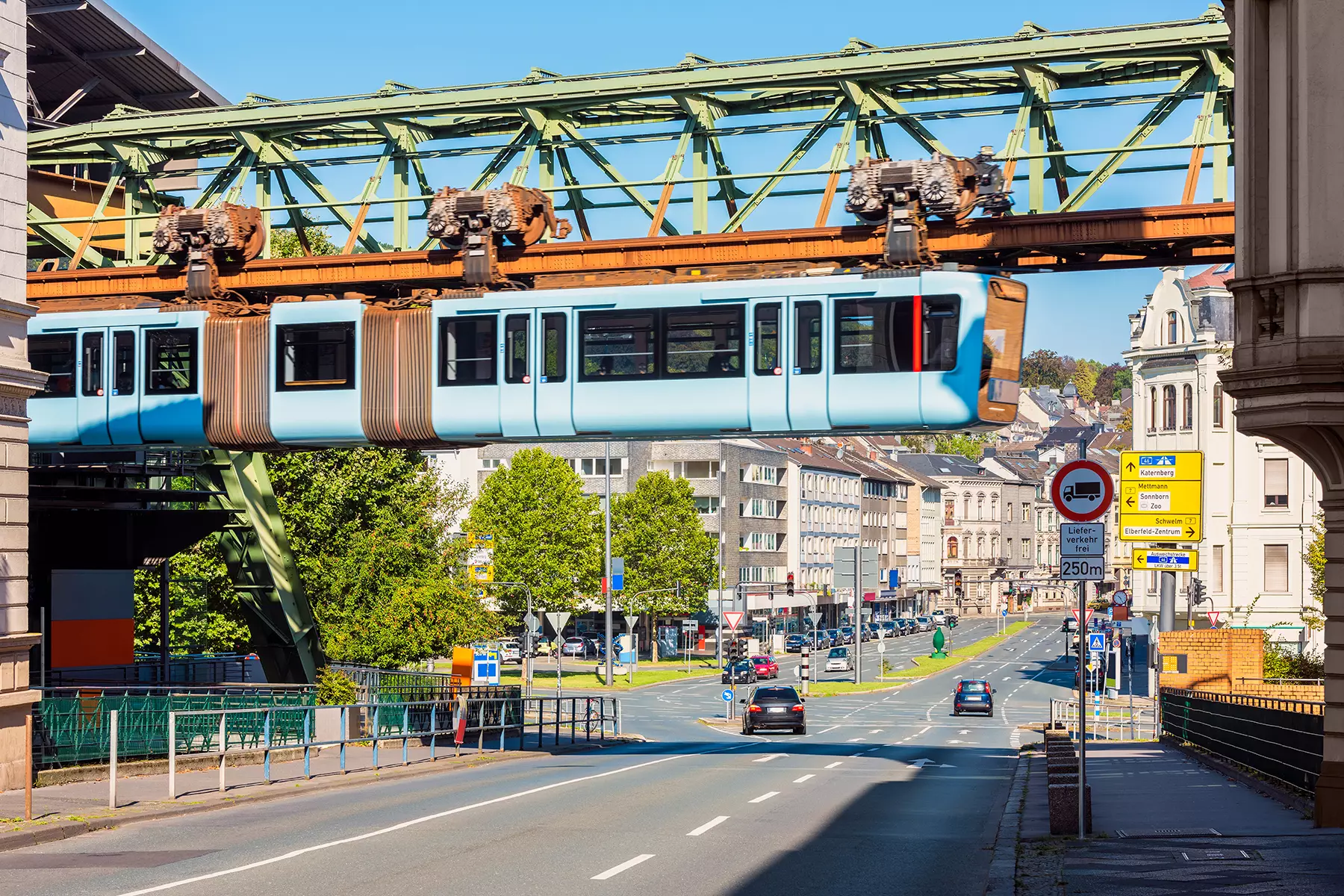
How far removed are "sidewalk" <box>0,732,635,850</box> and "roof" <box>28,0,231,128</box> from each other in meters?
23.9

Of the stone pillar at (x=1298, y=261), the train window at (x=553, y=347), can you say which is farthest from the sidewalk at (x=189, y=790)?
the stone pillar at (x=1298, y=261)

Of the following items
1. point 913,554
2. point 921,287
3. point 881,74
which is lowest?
point 913,554

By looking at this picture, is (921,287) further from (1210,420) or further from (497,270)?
(1210,420)

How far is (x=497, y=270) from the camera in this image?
28.9 m

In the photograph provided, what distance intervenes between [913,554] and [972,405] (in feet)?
471

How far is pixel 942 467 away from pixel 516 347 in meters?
154

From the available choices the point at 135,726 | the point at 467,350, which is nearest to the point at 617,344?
the point at 467,350

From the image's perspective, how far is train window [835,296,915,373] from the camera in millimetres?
23719

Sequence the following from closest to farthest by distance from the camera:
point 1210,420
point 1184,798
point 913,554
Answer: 1. point 1184,798
2. point 1210,420
3. point 913,554

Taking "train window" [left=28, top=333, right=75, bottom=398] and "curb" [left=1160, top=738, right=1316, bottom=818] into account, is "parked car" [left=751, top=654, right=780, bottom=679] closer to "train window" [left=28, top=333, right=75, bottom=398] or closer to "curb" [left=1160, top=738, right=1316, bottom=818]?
"curb" [left=1160, top=738, right=1316, bottom=818]

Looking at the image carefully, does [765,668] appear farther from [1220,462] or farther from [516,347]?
[516,347]

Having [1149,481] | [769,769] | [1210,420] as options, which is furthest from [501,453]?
[769,769]

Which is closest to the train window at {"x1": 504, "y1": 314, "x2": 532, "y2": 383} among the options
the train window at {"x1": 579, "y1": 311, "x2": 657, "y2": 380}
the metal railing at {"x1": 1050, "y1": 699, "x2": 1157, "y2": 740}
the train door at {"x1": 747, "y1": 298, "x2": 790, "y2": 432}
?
the train window at {"x1": 579, "y1": 311, "x2": 657, "y2": 380}

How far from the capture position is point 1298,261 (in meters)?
16.1
